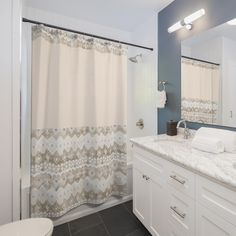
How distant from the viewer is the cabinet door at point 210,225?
0.80 meters

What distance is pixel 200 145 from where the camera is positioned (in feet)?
4.23

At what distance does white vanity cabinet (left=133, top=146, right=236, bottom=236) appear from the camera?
32.8 inches

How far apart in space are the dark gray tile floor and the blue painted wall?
1078mm

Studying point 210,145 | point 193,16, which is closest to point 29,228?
point 210,145

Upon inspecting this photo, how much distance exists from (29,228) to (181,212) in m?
0.97

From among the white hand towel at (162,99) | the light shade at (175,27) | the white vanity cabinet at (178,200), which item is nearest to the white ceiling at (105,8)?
the light shade at (175,27)

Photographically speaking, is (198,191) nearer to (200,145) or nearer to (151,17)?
(200,145)

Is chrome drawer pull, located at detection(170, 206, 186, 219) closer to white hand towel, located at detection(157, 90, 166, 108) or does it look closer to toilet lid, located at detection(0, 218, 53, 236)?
toilet lid, located at detection(0, 218, 53, 236)

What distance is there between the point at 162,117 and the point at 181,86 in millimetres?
444

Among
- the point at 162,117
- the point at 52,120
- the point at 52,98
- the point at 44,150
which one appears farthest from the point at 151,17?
the point at 44,150

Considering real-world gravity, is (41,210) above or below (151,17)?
below

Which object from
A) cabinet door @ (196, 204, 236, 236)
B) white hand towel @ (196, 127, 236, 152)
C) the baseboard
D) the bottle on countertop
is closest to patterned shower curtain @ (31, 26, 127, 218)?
the baseboard

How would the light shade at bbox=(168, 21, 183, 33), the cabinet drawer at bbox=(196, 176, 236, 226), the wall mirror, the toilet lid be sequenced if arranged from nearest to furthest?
the cabinet drawer at bbox=(196, 176, 236, 226)
the toilet lid
the wall mirror
the light shade at bbox=(168, 21, 183, 33)

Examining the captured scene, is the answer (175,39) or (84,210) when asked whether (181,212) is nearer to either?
(84,210)
